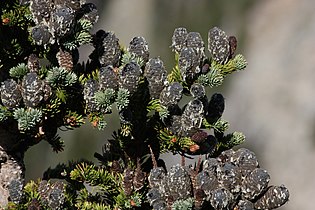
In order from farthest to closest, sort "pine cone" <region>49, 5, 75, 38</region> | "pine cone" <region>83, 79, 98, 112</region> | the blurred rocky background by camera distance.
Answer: the blurred rocky background, "pine cone" <region>83, 79, 98, 112</region>, "pine cone" <region>49, 5, 75, 38</region>

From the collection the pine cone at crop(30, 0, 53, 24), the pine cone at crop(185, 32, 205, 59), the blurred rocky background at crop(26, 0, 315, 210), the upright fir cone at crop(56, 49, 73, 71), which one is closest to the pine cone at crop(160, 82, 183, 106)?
the pine cone at crop(185, 32, 205, 59)

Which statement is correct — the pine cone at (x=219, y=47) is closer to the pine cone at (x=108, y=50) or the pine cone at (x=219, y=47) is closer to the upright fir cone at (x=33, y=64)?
A: the pine cone at (x=108, y=50)

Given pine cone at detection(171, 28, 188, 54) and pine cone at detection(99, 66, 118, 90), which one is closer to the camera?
pine cone at detection(99, 66, 118, 90)

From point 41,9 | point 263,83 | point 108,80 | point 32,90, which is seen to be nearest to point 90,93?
point 108,80

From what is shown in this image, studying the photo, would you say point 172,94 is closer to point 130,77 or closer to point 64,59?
point 130,77

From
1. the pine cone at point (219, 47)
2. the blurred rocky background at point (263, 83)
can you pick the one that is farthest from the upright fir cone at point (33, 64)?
the blurred rocky background at point (263, 83)

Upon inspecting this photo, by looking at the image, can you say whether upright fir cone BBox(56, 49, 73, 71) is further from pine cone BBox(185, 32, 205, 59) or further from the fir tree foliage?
pine cone BBox(185, 32, 205, 59)

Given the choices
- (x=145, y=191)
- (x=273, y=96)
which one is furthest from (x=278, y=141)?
(x=145, y=191)
